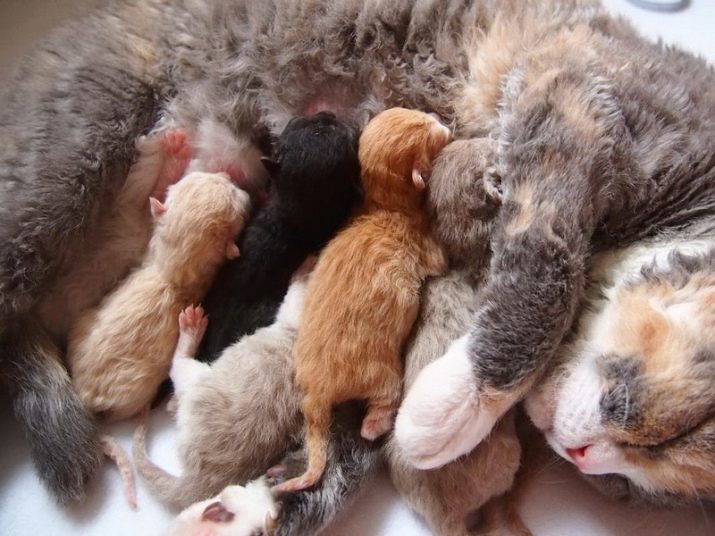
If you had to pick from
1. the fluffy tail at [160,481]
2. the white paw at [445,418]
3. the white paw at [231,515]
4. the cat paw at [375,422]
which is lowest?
the fluffy tail at [160,481]

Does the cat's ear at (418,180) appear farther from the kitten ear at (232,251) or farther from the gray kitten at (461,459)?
the kitten ear at (232,251)

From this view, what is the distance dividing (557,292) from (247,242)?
2.21ft

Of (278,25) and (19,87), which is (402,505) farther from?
(19,87)

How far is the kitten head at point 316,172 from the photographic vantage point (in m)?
1.38

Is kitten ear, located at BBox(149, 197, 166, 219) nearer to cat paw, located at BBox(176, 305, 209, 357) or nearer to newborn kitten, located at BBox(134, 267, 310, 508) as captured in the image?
cat paw, located at BBox(176, 305, 209, 357)

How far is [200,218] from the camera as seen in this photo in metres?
1.40

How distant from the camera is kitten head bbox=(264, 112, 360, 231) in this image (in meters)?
1.38

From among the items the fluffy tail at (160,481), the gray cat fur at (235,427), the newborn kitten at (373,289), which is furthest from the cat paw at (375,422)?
the fluffy tail at (160,481)

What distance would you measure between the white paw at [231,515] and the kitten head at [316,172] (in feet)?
1.84

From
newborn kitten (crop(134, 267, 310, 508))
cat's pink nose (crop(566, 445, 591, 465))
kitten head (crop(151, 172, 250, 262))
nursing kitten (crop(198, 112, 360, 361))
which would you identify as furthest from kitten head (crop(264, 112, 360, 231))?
cat's pink nose (crop(566, 445, 591, 465))

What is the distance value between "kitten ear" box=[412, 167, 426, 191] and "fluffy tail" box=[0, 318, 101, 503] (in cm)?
80

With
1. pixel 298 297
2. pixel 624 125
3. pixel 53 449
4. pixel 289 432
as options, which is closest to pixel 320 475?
pixel 289 432

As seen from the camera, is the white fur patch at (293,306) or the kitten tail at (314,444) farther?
the white fur patch at (293,306)

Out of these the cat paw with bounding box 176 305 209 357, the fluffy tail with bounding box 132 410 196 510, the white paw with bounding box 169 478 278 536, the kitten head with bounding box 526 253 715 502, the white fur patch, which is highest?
the kitten head with bounding box 526 253 715 502
